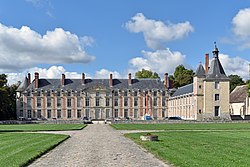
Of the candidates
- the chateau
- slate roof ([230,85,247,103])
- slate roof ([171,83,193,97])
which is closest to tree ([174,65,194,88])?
the chateau

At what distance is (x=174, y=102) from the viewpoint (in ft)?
242

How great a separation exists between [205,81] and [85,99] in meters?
26.3

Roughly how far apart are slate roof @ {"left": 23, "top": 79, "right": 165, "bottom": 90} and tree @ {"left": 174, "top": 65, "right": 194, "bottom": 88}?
571cm

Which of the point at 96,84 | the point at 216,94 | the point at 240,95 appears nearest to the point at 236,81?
the point at 240,95

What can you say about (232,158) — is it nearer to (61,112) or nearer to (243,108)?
(243,108)

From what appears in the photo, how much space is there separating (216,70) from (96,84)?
2644 cm

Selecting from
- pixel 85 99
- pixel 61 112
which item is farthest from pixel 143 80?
pixel 61 112

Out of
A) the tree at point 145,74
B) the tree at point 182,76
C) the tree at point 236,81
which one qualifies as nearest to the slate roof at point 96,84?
the tree at point 182,76

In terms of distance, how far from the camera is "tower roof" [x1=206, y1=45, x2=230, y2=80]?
60688 millimetres

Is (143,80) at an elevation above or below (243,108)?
above

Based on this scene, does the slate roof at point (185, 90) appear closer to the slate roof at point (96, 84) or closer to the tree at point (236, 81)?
the slate roof at point (96, 84)

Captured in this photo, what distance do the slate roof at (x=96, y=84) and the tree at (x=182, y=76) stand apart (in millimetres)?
5710

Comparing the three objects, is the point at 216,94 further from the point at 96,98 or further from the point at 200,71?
the point at 96,98

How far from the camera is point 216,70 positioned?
6100 centimetres
